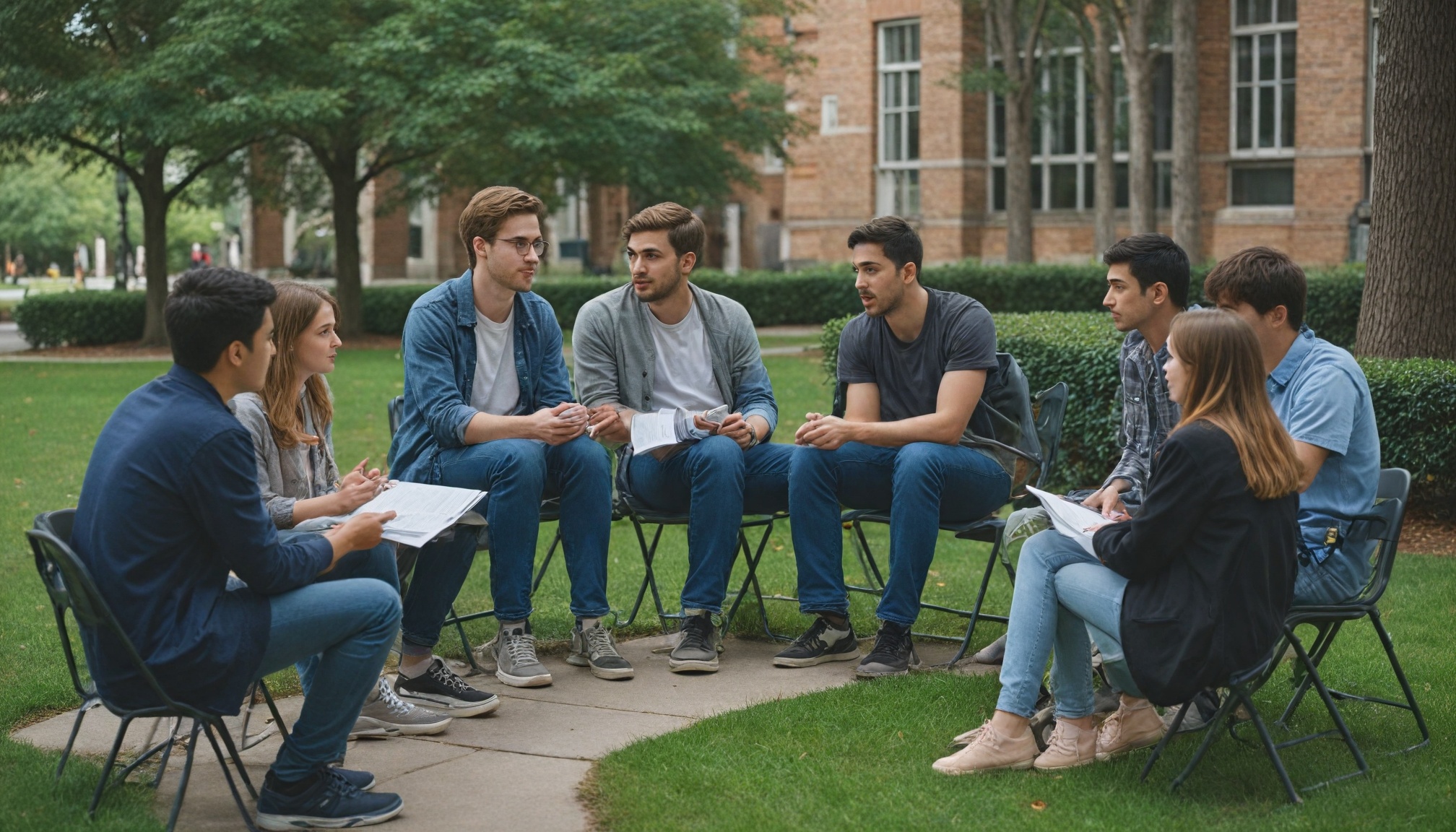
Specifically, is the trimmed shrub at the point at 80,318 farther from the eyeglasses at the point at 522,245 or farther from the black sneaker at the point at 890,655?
the black sneaker at the point at 890,655

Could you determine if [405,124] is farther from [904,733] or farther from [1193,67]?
[904,733]

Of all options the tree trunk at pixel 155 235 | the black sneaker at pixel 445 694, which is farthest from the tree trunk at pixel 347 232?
the black sneaker at pixel 445 694

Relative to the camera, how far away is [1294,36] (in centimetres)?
2761

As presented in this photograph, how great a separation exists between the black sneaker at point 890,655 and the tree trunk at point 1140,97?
14.4 metres

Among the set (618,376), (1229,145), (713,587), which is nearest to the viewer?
(713,587)

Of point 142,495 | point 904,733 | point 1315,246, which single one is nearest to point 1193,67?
point 1315,246

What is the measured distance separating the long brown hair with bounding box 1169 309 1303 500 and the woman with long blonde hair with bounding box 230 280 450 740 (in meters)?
2.31

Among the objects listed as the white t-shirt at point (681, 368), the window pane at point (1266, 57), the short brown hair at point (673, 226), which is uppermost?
the window pane at point (1266, 57)

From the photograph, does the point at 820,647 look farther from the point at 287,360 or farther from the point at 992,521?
the point at 287,360

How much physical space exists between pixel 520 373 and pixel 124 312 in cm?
2058

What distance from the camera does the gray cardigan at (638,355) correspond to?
5.84 metres

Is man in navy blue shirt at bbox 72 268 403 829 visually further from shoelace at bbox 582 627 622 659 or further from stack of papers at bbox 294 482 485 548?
shoelace at bbox 582 627 622 659

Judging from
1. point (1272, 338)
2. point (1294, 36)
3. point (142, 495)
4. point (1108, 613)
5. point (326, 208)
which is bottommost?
point (1108, 613)

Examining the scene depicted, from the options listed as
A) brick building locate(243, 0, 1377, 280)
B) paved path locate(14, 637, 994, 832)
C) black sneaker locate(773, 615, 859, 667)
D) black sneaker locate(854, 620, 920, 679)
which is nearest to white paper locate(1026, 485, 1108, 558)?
black sneaker locate(854, 620, 920, 679)
